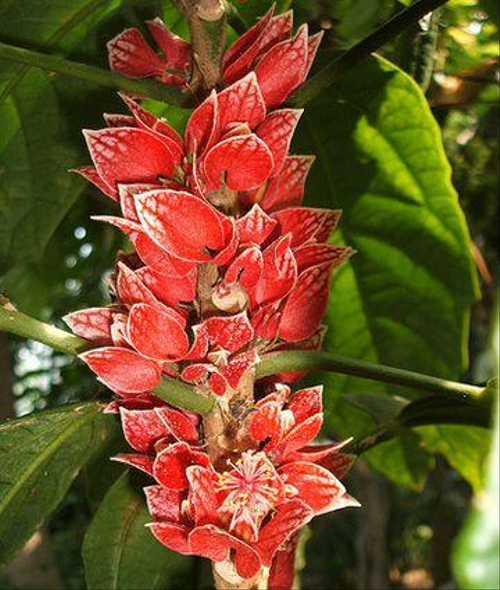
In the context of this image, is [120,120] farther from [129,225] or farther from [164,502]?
[164,502]

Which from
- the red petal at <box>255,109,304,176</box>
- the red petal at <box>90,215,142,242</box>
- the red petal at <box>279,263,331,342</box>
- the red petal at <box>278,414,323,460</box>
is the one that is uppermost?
the red petal at <box>255,109,304,176</box>

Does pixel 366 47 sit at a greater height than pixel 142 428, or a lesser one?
greater

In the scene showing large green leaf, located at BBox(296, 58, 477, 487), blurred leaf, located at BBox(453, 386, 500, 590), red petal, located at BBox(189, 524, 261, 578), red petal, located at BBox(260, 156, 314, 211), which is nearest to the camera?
blurred leaf, located at BBox(453, 386, 500, 590)

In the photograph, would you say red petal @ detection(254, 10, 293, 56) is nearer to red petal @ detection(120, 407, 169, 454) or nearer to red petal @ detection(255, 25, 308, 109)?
red petal @ detection(255, 25, 308, 109)

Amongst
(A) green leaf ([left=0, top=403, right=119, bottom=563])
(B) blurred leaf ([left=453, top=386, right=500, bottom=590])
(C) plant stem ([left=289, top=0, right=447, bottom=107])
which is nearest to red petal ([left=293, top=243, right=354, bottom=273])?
(C) plant stem ([left=289, top=0, right=447, bottom=107])

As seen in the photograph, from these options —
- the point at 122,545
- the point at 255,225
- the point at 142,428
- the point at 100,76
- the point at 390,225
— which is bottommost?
the point at 122,545

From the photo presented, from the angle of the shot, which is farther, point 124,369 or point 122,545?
point 122,545

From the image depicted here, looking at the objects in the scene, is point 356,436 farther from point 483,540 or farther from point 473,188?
point 473,188

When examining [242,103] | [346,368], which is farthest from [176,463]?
[242,103]
